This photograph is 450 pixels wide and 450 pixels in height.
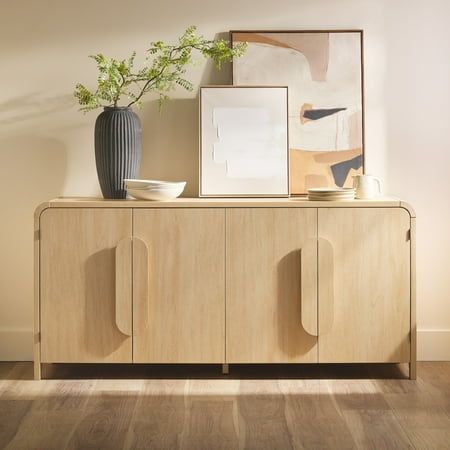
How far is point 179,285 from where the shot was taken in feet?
11.3

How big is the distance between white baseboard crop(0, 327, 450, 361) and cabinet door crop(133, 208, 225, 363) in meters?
0.73

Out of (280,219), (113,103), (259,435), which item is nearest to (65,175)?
(113,103)

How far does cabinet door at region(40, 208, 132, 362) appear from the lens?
342 centimetres

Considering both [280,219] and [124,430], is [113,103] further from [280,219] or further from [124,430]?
[124,430]

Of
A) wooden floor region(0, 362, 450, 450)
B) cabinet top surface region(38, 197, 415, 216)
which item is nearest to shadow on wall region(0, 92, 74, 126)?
cabinet top surface region(38, 197, 415, 216)

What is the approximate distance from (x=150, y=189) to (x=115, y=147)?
0.88 feet

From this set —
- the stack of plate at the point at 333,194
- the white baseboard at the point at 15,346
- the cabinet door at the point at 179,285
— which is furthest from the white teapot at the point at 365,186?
the white baseboard at the point at 15,346

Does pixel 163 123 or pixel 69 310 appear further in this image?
pixel 163 123

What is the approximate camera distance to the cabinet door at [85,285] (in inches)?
135

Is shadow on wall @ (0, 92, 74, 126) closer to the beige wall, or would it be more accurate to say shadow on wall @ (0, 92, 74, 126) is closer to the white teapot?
the beige wall

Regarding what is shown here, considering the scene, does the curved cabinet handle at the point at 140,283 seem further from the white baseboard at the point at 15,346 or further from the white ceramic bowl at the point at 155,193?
the white baseboard at the point at 15,346

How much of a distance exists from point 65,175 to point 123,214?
57 centimetres

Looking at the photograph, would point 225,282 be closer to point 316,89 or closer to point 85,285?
point 85,285

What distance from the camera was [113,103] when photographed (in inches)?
148
